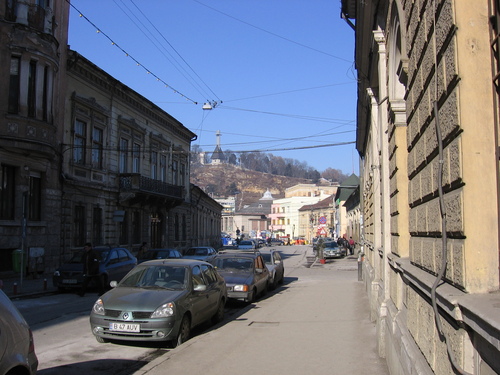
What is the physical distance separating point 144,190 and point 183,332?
23846 mm

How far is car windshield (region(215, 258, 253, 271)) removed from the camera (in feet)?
51.9

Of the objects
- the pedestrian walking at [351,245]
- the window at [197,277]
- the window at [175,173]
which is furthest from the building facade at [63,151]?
the pedestrian walking at [351,245]

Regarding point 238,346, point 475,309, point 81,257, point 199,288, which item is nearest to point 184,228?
point 81,257

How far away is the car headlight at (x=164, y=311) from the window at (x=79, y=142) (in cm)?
1926

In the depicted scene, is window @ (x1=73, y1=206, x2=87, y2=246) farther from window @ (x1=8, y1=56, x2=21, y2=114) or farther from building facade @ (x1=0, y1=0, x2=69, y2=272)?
window @ (x1=8, y1=56, x2=21, y2=114)

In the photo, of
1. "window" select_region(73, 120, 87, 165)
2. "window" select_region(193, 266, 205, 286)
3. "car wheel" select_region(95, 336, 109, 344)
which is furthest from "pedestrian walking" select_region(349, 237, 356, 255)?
"car wheel" select_region(95, 336, 109, 344)

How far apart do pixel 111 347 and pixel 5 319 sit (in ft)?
14.4

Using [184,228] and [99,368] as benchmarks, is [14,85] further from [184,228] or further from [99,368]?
[184,228]

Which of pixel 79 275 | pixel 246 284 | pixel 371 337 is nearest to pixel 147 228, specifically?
pixel 79 275

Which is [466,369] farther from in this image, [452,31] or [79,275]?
[79,275]

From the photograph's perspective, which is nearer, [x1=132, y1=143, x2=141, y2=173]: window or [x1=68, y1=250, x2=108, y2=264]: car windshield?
[x1=68, y1=250, x2=108, y2=264]: car windshield

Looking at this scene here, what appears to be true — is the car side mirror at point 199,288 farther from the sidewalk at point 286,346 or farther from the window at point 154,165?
the window at point 154,165

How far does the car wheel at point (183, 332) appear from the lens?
8742 millimetres

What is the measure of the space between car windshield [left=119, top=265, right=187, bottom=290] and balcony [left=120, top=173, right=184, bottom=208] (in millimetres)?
21369
